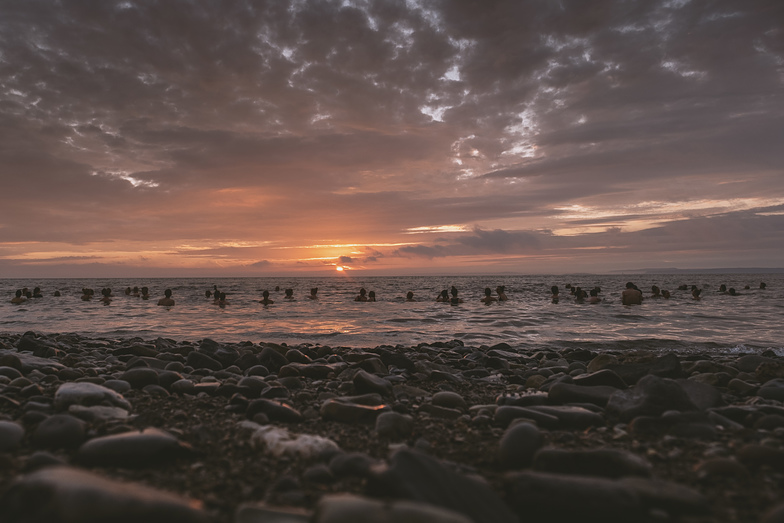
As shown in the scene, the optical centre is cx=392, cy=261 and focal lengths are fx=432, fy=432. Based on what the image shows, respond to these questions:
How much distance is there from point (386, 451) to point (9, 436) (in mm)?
2013

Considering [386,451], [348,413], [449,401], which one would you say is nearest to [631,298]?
[449,401]

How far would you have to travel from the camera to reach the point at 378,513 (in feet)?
4.57

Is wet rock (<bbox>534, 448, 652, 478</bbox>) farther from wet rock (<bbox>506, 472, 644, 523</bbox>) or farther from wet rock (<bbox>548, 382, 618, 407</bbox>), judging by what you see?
wet rock (<bbox>548, 382, 618, 407</bbox>)

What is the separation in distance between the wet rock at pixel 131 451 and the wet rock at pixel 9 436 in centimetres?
40

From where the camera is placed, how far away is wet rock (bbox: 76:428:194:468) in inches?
83.0

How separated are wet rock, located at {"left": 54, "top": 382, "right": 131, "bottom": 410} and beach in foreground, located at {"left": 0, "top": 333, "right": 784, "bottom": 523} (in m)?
0.01

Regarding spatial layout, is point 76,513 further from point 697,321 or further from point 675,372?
point 697,321

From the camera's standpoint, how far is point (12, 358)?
16.0 feet

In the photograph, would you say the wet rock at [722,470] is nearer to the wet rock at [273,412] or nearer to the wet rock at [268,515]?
the wet rock at [268,515]

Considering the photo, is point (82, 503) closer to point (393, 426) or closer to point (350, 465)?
point (350, 465)

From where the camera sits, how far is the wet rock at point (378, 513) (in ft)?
4.50

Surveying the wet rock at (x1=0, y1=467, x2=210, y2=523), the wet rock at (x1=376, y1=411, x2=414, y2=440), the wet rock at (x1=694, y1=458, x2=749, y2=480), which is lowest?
the wet rock at (x1=376, y1=411, x2=414, y2=440)

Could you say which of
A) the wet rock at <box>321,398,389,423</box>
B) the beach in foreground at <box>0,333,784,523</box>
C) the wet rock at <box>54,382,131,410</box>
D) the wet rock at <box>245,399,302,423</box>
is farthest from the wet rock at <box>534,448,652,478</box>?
the wet rock at <box>54,382,131,410</box>

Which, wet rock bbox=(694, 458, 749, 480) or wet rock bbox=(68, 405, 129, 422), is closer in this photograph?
wet rock bbox=(694, 458, 749, 480)
